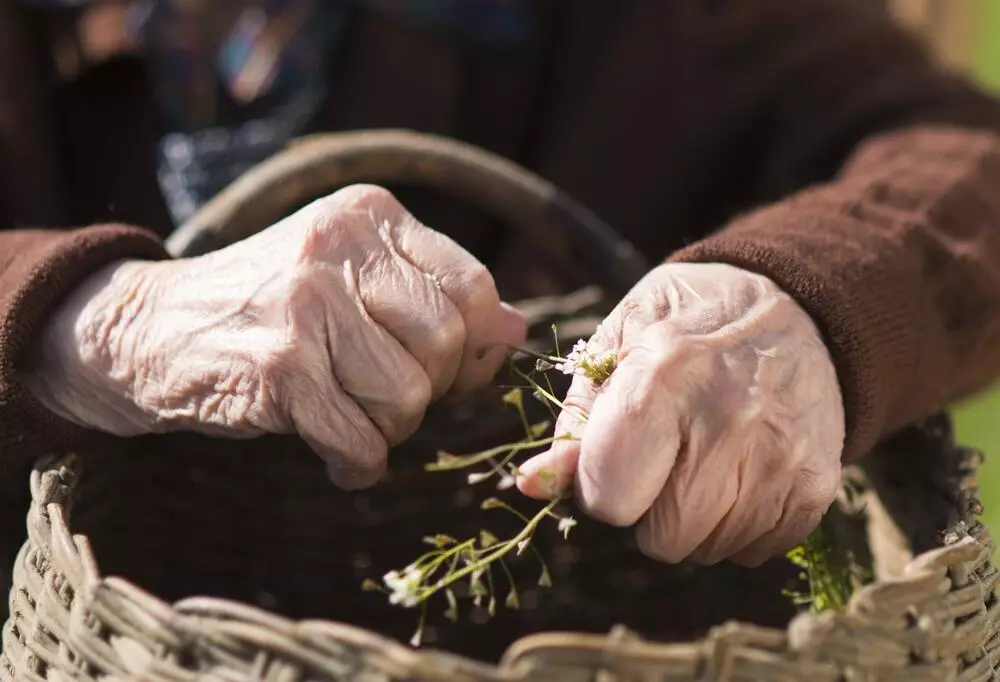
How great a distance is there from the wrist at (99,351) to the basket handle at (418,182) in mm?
107

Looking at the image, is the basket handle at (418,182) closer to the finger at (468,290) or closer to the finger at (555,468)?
the finger at (468,290)

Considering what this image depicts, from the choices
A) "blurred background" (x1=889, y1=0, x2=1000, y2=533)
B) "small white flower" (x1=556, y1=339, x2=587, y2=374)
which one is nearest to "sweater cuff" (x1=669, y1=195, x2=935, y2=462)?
"small white flower" (x1=556, y1=339, x2=587, y2=374)

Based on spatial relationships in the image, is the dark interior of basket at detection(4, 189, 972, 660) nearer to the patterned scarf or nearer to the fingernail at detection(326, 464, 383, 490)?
the fingernail at detection(326, 464, 383, 490)

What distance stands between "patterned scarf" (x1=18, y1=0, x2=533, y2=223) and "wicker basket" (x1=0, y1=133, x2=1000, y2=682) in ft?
1.06

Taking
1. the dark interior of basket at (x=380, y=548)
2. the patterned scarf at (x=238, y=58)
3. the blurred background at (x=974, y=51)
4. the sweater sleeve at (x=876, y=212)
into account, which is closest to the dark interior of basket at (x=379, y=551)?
the dark interior of basket at (x=380, y=548)

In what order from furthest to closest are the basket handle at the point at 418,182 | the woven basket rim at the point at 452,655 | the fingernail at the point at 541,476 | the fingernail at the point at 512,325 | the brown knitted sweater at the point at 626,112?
1. the brown knitted sweater at the point at 626,112
2. the basket handle at the point at 418,182
3. the fingernail at the point at 512,325
4. the fingernail at the point at 541,476
5. the woven basket rim at the point at 452,655

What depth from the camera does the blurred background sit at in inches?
58.9

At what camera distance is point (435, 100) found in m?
1.08

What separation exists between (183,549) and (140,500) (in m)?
0.08

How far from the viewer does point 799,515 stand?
525 mm

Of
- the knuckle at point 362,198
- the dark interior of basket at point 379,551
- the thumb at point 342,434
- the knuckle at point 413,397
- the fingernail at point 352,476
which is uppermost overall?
the knuckle at point 362,198

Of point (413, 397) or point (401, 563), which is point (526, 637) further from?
point (401, 563)

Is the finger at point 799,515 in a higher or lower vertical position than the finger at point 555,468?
lower

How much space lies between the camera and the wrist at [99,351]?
570 mm
